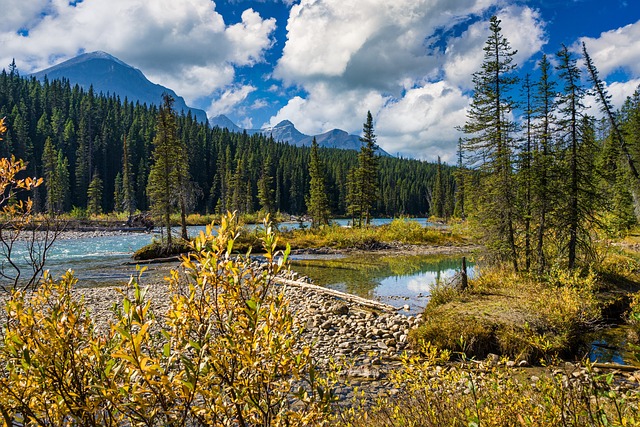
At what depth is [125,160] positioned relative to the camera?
6625cm

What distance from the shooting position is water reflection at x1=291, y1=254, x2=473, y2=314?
14945 mm

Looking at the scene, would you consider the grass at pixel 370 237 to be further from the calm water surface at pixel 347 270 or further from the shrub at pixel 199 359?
the shrub at pixel 199 359

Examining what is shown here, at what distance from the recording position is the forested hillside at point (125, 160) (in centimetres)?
7019

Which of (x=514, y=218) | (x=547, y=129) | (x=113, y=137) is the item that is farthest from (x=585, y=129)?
(x=113, y=137)

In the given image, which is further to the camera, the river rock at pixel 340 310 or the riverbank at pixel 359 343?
the river rock at pixel 340 310

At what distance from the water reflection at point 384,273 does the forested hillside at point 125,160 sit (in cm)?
3760

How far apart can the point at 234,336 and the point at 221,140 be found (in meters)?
111

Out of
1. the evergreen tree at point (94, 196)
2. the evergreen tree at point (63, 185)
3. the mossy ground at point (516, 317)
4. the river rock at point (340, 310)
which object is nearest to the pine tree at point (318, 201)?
the river rock at point (340, 310)

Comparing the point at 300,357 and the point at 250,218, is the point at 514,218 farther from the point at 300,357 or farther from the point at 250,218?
the point at 250,218

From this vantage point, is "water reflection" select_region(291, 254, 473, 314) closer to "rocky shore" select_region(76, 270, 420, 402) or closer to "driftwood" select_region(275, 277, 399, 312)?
"driftwood" select_region(275, 277, 399, 312)

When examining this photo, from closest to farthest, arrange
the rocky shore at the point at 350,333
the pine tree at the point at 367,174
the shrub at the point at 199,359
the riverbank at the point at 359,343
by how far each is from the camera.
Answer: the shrub at the point at 199,359, the riverbank at the point at 359,343, the rocky shore at the point at 350,333, the pine tree at the point at 367,174

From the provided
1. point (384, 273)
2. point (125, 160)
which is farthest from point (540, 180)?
point (125, 160)

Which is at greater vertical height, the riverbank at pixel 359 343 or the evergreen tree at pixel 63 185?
the evergreen tree at pixel 63 185

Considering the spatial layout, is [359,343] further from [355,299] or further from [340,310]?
[355,299]
